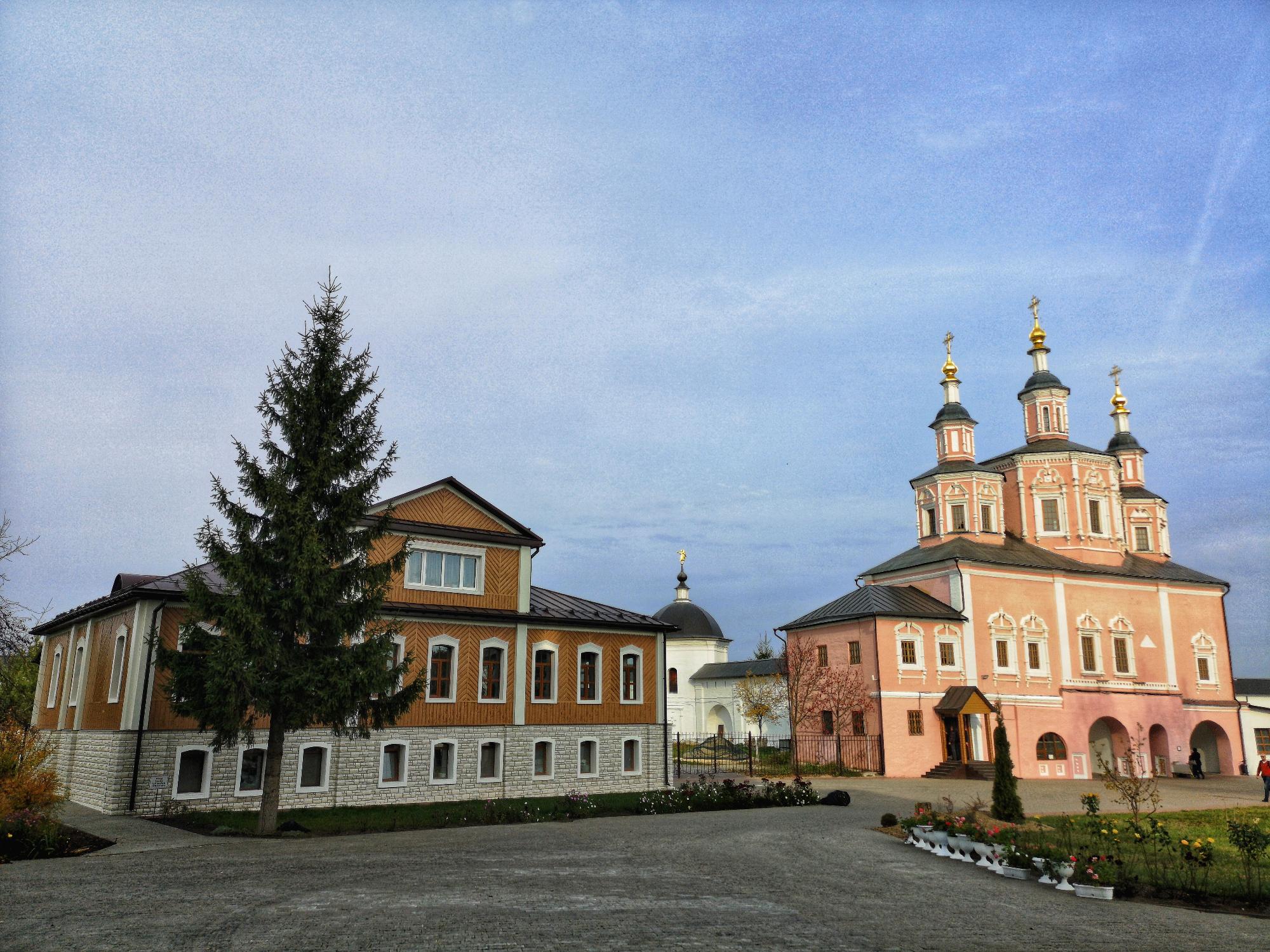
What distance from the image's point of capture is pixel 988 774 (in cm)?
3712

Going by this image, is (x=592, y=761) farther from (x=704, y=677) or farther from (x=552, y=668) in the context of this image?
(x=704, y=677)

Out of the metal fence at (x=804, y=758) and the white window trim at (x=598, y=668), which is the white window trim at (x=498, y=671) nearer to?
the white window trim at (x=598, y=668)

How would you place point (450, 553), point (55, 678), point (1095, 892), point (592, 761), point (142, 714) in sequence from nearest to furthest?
point (1095, 892) < point (142, 714) < point (450, 553) < point (592, 761) < point (55, 678)

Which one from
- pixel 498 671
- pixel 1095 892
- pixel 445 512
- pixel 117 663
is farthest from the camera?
pixel 498 671

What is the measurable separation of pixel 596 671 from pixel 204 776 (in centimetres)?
1166

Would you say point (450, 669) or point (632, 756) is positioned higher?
point (450, 669)

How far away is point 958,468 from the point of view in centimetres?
4719

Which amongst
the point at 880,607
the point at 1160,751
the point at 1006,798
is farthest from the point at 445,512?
the point at 1160,751

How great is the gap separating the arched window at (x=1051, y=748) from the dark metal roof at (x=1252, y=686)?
30.8 m

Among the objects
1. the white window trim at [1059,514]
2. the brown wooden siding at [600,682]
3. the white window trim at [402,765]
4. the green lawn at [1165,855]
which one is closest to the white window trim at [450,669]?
the white window trim at [402,765]

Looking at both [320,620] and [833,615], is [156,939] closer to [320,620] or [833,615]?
[320,620]

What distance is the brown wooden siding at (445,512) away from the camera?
26.0 m

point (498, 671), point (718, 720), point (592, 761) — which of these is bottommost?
point (592, 761)

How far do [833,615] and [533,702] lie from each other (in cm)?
1944
